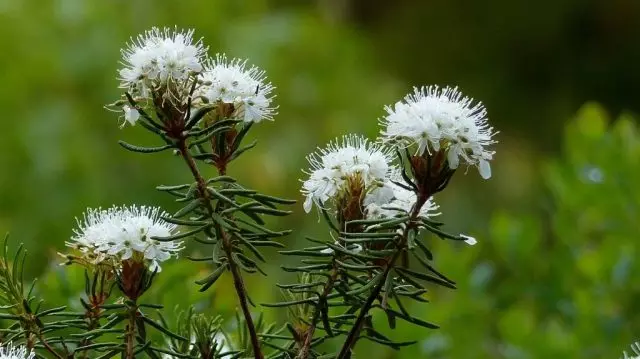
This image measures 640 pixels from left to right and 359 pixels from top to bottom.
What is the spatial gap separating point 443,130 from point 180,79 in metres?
0.14

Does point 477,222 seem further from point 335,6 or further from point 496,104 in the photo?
point 335,6

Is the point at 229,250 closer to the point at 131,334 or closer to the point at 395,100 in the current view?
the point at 131,334

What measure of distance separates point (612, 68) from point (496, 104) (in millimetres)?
536

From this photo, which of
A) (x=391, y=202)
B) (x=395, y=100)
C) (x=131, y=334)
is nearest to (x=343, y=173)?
(x=391, y=202)

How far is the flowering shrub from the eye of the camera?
0.58 m

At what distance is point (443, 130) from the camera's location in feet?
1.86

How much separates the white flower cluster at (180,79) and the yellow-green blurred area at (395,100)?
0.26ft

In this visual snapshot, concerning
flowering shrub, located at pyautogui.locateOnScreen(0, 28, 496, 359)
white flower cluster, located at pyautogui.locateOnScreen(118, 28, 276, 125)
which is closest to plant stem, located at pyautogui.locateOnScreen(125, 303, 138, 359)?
flowering shrub, located at pyautogui.locateOnScreen(0, 28, 496, 359)

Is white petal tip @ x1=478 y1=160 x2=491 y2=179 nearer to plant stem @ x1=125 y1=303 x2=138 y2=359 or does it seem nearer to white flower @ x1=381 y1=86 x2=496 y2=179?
white flower @ x1=381 y1=86 x2=496 y2=179

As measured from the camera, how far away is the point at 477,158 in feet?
1.88

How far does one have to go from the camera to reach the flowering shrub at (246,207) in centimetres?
58

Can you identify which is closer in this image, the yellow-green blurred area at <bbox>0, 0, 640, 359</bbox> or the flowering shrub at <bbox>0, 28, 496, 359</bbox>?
the flowering shrub at <bbox>0, 28, 496, 359</bbox>

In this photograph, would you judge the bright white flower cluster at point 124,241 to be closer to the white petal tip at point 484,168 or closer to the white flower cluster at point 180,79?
the white flower cluster at point 180,79

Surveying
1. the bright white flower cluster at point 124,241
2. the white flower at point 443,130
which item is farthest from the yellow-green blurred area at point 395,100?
the white flower at point 443,130
